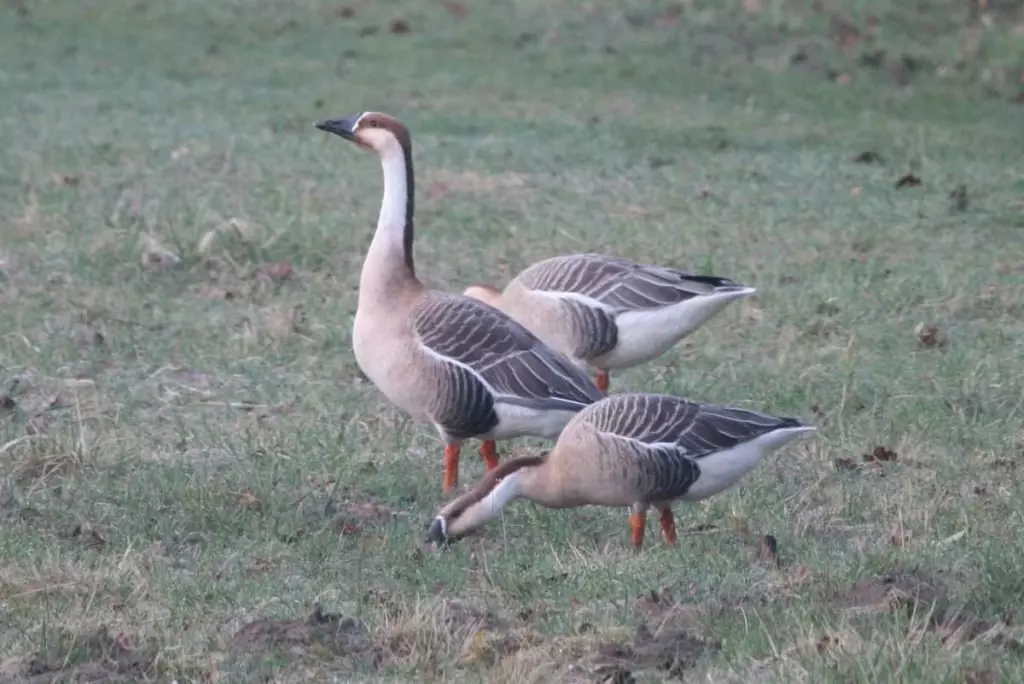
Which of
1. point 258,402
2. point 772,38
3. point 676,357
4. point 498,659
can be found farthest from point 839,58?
point 498,659

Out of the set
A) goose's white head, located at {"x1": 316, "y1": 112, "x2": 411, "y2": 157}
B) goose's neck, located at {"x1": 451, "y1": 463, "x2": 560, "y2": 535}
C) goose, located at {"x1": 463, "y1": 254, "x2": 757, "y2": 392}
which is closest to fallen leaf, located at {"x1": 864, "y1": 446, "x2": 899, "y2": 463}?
goose, located at {"x1": 463, "y1": 254, "x2": 757, "y2": 392}

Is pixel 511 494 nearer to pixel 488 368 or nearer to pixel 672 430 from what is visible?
pixel 672 430

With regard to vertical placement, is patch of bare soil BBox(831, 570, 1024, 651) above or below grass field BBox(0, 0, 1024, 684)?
above

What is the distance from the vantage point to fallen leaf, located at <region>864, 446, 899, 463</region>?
6.61 m

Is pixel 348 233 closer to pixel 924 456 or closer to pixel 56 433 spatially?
pixel 56 433

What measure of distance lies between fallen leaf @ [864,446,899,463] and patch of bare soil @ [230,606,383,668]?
2.65m

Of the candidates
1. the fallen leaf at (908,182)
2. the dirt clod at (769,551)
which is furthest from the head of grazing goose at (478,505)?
the fallen leaf at (908,182)

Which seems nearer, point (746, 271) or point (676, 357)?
point (676, 357)

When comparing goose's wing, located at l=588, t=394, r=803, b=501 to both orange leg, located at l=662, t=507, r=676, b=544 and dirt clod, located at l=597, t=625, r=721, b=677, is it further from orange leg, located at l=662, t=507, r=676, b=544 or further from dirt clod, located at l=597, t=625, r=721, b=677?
dirt clod, located at l=597, t=625, r=721, b=677

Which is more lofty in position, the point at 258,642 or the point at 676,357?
the point at 258,642

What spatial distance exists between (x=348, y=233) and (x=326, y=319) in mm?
1825

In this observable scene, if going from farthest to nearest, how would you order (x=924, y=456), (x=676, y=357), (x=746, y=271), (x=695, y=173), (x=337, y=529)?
(x=695, y=173) → (x=746, y=271) → (x=676, y=357) → (x=924, y=456) → (x=337, y=529)

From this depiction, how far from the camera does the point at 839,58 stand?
692 inches

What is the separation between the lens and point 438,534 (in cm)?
560
